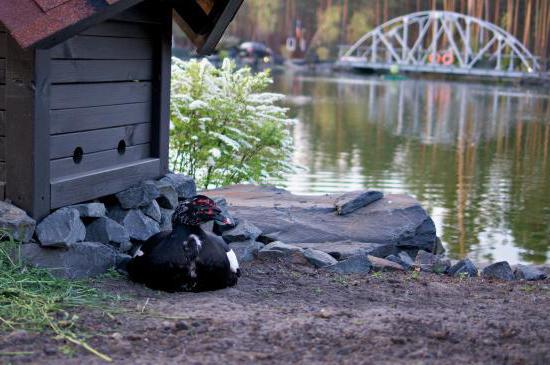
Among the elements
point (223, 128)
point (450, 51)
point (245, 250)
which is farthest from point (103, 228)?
point (450, 51)

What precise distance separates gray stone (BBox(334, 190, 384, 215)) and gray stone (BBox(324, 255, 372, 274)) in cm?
202

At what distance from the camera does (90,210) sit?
5.77 metres

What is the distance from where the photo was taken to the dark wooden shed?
516 cm

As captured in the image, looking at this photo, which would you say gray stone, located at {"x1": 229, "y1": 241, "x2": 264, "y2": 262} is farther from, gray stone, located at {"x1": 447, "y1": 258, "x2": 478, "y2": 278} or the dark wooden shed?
gray stone, located at {"x1": 447, "y1": 258, "x2": 478, "y2": 278}

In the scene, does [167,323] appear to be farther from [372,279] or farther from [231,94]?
[231,94]

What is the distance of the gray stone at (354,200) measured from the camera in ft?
28.0

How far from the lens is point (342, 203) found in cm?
859

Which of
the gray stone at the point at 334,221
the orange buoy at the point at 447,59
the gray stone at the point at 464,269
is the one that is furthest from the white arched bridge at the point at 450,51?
the gray stone at the point at 464,269

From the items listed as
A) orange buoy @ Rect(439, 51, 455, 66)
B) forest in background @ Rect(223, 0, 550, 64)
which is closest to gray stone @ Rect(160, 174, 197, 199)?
orange buoy @ Rect(439, 51, 455, 66)

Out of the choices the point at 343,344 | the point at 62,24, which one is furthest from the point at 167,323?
the point at 62,24

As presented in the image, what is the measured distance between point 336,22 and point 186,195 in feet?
214

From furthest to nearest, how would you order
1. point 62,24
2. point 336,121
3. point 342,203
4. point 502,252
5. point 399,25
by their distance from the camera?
point 399,25
point 336,121
point 502,252
point 342,203
point 62,24

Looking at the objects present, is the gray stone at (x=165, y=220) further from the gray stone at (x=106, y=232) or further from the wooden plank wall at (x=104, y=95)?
the gray stone at (x=106, y=232)

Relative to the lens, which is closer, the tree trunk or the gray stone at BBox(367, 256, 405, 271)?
the gray stone at BBox(367, 256, 405, 271)
